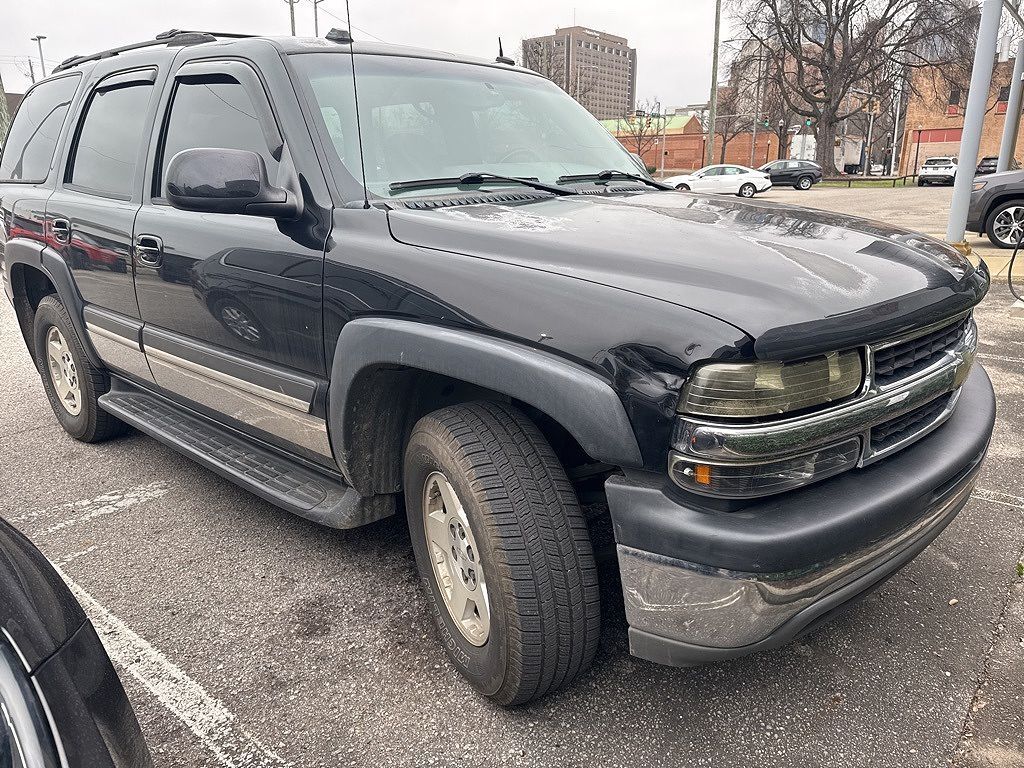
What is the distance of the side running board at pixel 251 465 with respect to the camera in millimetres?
2619

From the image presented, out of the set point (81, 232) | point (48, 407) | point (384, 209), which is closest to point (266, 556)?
point (384, 209)

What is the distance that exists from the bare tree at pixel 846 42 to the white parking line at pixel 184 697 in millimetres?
45329

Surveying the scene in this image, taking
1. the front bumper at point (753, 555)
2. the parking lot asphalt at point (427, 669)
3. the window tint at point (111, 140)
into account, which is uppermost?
the window tint at point (111, 140)

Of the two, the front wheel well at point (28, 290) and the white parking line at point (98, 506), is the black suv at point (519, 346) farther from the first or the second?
the front wheel well at point (28, 290)

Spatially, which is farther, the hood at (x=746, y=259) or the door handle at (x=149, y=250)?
the door handle at (x=149, y=250)

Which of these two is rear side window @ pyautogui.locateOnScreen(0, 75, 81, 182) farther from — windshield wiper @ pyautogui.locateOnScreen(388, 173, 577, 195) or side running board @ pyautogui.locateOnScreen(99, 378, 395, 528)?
windshield wiper @ pyautogui.locateOnScreen(388, 173, 577, 195)

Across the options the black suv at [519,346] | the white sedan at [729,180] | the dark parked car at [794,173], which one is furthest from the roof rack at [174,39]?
the dark parked car at [794,173]

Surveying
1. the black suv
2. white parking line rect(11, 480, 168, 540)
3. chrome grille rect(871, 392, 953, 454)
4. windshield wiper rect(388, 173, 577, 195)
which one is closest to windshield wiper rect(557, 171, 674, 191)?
the black suv

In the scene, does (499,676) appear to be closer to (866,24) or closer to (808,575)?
(808,575)

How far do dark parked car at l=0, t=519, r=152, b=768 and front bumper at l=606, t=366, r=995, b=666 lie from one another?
1.07 meters

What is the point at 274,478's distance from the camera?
2.86 meters

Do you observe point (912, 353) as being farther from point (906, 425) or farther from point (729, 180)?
point (729, 180)

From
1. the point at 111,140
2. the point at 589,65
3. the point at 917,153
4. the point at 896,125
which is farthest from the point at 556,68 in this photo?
the point at 111,140

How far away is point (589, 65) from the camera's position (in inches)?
2130
